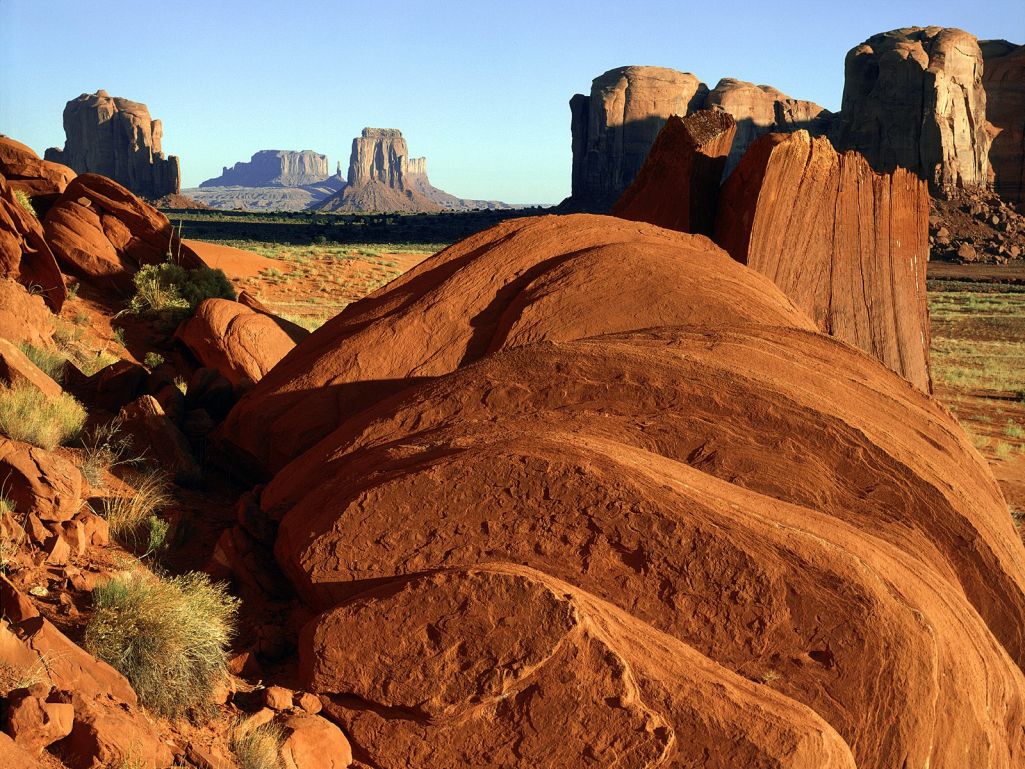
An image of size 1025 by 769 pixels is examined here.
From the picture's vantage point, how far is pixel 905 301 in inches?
379

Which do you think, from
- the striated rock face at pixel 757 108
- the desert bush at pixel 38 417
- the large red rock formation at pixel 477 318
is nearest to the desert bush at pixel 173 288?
the desert bush at pixel 38 417

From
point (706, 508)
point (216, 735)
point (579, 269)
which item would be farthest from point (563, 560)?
point (579, 269)

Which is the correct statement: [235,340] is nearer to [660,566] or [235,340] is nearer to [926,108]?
[660,566]

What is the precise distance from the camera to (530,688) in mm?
4051

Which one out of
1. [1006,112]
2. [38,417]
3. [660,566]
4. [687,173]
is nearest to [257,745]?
[660,566]

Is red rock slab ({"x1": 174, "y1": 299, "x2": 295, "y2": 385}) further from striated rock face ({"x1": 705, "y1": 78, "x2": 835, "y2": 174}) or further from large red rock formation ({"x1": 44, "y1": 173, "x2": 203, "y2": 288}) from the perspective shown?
striated rock face ({"x1": 705, "y1": 78, "x2": 835, "y2": 174})

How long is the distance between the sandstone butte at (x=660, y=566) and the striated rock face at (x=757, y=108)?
86279 millimetres

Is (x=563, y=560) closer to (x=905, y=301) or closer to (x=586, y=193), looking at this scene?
(x=905, y=301)

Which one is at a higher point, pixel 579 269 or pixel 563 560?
pixel 579 269

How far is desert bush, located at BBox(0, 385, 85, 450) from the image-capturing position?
6.12 m

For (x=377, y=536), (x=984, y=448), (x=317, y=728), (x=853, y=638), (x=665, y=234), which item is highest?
(x=665, y=234)

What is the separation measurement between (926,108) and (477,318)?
70.2 m

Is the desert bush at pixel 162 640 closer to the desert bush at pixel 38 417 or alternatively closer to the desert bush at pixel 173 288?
the desert bush at pixel 38 417

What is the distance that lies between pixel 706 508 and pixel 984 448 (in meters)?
12.6
